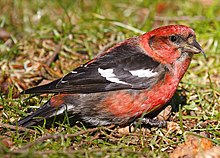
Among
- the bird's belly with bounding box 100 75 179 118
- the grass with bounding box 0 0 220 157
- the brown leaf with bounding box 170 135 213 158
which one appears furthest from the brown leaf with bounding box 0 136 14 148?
the brown leaf with bounding box 170 135 213 158

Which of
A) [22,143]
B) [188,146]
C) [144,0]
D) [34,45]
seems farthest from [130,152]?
[144,0]

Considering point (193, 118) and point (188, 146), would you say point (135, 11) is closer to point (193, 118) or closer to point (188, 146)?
point (193, 118)

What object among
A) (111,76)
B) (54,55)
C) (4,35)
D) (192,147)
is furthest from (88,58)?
(192,147)

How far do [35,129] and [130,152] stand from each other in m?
0.85

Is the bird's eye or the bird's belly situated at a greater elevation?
the bird's eye

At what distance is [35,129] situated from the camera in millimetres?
3480

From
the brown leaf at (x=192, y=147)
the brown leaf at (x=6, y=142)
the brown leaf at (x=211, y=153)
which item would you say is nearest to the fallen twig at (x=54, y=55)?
the brown leaf at (x=6, y=142)

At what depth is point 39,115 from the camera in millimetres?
3520

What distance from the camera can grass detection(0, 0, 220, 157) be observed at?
330cm

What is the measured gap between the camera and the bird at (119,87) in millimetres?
3533

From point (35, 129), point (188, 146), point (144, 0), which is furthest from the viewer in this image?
point (144, 0)

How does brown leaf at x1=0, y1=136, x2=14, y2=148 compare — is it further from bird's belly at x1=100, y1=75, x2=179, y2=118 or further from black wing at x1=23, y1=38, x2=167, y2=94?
bird's belly at x1=100, y1=75, x2=179, y2=118

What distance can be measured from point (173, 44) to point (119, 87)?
1.94ft

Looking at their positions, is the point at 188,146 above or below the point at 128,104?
below
